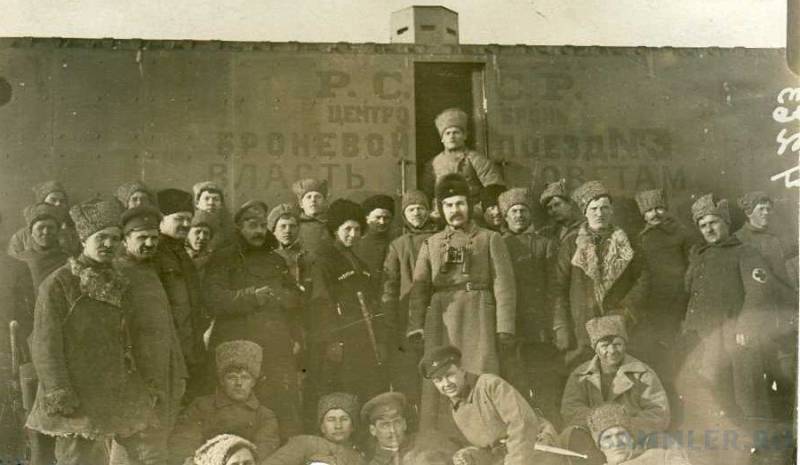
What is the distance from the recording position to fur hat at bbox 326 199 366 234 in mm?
8289

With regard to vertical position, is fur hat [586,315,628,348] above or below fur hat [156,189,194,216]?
below

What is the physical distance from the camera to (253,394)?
7969 mm

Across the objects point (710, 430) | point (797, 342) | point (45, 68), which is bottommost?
point (710, 430)

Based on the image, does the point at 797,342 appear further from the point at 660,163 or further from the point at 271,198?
the point at 271,198

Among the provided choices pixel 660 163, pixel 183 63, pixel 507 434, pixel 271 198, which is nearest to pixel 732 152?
pixel 660 163

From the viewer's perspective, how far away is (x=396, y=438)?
7992 mm

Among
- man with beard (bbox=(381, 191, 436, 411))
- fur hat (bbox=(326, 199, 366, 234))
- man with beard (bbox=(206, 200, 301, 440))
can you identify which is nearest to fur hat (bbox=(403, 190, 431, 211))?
man with beard (bbox=(381, 191, 436, 411))

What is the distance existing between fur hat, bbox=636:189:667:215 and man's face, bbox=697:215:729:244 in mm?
279

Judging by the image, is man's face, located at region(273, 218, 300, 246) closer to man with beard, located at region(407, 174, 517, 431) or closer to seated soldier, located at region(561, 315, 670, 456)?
man with beard, located at region(407, 174, 517, 431)

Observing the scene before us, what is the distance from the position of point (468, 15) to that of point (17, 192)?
3.12 m

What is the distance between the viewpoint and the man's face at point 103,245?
313 inches

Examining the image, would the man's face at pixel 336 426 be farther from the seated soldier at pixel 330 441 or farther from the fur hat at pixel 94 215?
the fur hat at pixel 94 215

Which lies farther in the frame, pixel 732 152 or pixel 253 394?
pixel 732 152

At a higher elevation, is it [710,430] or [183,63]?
[183,63]
